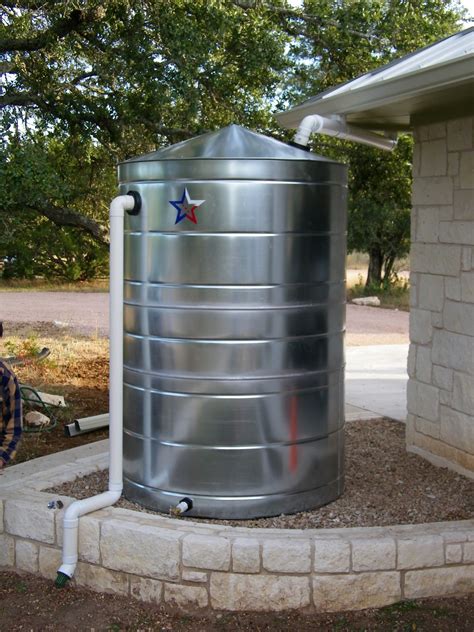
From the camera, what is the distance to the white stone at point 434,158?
539 cm

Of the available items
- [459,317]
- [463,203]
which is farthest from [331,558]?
[463,203]

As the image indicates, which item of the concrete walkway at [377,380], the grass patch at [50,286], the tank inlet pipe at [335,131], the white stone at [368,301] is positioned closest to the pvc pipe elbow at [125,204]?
the tank inlet pipe at [335,131]

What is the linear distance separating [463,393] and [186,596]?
229cm

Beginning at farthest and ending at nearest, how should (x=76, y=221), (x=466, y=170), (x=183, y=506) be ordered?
(x=76, y=221) < (x=466, y=170) < (x=183, y=506)

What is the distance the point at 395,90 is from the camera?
447cm

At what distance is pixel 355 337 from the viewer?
13.1 metres

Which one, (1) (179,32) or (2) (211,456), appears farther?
(1) (179,32)

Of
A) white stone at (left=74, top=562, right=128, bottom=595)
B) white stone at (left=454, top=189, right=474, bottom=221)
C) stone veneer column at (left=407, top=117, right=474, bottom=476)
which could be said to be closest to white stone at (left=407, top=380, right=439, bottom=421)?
stone veneer column at (left=407, top=117, right=474, bottom=476)

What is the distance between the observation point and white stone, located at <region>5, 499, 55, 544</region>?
4.43 m

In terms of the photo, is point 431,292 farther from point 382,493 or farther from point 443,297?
point 382,493

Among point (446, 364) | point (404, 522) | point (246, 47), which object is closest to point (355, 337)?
point (246, 47)

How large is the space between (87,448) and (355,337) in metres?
7.90

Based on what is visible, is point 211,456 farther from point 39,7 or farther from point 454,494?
point 39,7

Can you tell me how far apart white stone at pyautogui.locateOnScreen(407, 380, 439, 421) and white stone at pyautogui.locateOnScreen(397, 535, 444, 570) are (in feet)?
5.21
